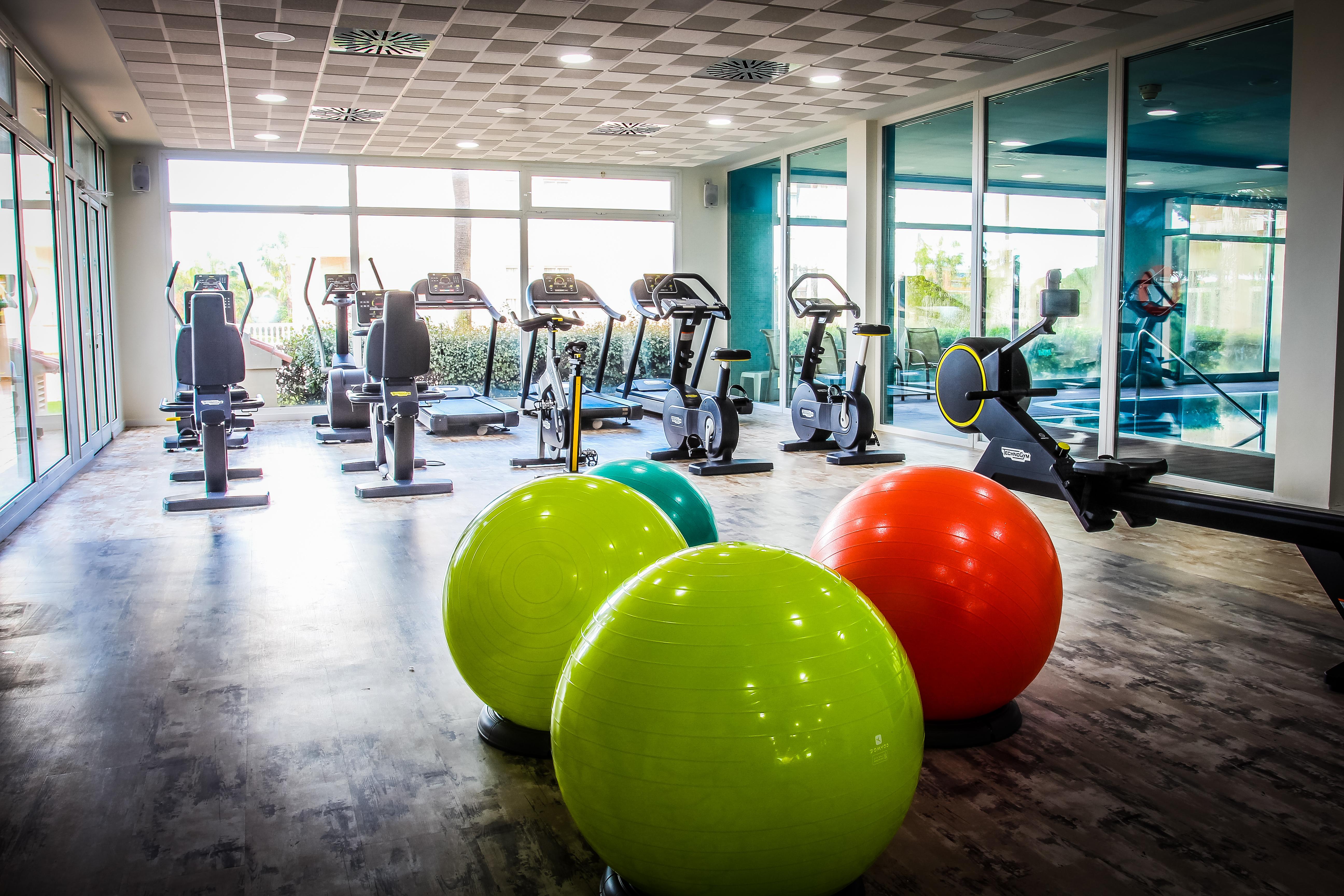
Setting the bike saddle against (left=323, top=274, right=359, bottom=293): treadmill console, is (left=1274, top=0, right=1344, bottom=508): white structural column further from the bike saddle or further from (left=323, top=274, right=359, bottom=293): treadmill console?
(left=323, top=274, right=359, bottom=293): treadmill console

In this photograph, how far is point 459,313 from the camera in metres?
11.7

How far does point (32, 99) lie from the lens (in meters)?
6.26

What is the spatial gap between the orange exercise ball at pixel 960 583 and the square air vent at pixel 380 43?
194 inches

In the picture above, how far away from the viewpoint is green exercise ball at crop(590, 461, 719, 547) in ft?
10.4

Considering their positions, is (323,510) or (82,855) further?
Result: (323,510)

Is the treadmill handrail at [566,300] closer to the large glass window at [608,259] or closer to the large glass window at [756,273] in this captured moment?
the large glass window at [608,259]

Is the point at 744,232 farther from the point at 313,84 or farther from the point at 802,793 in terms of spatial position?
the point at 802,793

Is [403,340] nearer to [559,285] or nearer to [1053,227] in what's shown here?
[559,285]

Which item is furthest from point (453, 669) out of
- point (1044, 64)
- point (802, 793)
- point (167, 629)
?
point (1044, 64)

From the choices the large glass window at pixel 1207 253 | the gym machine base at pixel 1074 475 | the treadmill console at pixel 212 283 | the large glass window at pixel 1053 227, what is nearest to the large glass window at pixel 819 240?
the large glass window at pixel 1053 227

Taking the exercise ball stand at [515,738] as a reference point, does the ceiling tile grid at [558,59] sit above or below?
above

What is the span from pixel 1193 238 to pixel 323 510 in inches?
214

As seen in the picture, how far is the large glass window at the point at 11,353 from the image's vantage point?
5180 mm

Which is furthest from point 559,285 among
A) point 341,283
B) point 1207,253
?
point 1207,253
